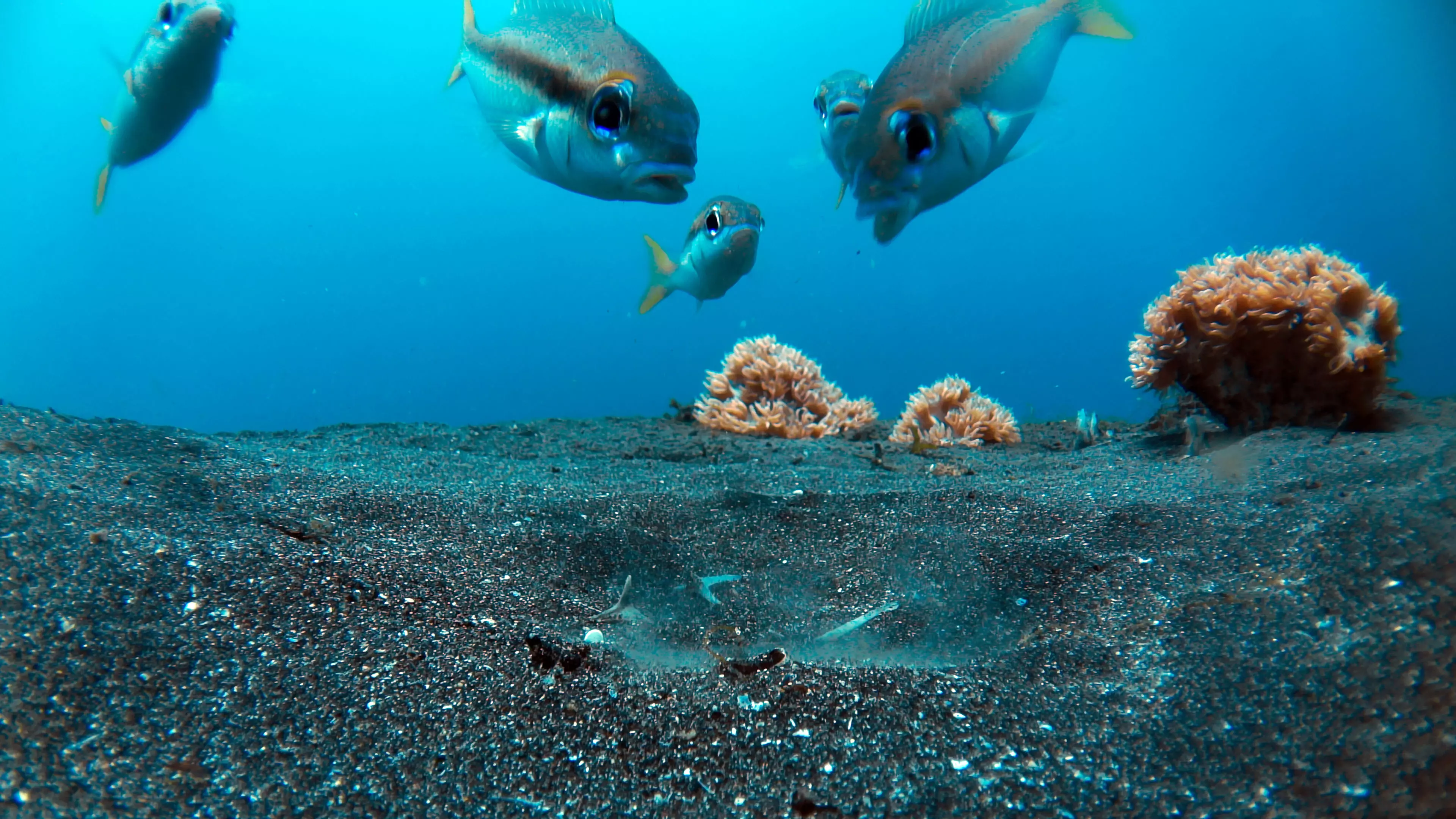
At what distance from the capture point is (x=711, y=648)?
1.80m

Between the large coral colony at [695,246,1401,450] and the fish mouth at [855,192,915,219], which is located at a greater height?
the large coral colony at [695,246,1401,450]

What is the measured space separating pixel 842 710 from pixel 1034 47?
227 centimetres

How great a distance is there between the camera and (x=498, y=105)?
245cm

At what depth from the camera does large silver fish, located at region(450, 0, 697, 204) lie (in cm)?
215

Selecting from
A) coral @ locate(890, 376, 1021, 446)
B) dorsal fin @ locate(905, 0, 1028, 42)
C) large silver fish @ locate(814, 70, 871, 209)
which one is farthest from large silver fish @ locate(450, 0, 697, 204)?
coral @ locate(890, 376, 1021, 446)

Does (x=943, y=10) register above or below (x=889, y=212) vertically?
above

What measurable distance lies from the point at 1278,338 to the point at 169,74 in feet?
21.3

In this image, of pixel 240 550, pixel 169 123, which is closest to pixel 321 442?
pixel 169 123

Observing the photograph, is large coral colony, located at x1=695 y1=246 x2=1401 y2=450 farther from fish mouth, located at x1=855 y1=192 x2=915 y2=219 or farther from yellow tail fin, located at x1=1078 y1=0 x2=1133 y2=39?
fish mouth, located at x1=855 y1=192 x2=915 y2=219

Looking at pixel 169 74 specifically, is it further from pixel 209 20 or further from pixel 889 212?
pixel 889 212

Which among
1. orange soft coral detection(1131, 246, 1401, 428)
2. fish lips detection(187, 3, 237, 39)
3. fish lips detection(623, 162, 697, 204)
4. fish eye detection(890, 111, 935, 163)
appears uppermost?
fish lips detection(187, 3, 237, 39)

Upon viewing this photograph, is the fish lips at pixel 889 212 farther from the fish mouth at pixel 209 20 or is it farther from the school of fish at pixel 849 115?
the fish mouth at pixel 209 20

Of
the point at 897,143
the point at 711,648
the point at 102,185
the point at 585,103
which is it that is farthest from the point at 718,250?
the point at 102,185

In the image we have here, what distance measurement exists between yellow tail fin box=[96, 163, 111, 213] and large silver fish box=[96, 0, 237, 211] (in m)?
0.37
